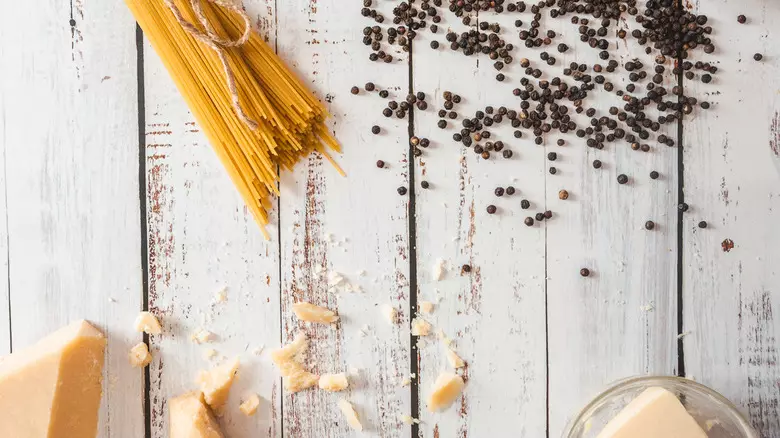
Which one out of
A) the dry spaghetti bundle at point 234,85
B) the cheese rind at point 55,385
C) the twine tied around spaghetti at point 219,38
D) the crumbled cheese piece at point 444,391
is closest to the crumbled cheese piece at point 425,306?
the crumbled cheese piece at point 444,391

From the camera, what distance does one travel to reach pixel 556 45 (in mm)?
1115

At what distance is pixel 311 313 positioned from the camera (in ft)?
3.64

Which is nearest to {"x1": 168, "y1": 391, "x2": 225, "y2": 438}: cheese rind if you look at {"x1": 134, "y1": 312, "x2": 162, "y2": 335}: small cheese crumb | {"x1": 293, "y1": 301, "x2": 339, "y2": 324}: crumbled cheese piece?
{"x1": 134, "y1": 312, "x2": 162, "y2": 335}: small cheese crumb

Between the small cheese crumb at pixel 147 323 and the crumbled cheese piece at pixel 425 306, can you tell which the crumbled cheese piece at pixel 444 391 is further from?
the small cheese crumb at pixel 147 323

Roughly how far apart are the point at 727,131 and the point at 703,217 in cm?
16

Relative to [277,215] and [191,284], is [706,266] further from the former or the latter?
[191,284]

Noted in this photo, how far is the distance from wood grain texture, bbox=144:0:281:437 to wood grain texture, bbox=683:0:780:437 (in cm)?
79

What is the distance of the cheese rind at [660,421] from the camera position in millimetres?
956

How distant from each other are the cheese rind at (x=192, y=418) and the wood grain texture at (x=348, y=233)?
5.5 inches

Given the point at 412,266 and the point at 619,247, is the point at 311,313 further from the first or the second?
the point at 619,247

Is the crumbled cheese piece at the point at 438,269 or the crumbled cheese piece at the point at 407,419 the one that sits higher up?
the crumbled cheese piece at the point at 438,269

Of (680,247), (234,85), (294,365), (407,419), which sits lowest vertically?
(407,419)

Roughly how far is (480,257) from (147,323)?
0.63 m

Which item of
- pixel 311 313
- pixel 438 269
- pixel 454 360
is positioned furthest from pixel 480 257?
pixel 311 313
